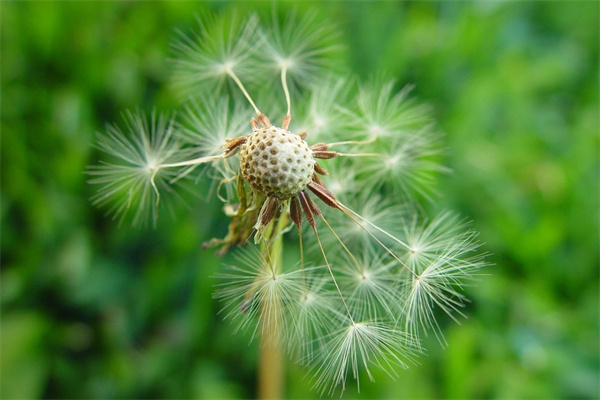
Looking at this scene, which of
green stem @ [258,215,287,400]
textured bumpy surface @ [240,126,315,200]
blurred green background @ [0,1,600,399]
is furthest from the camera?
blurred green background @ [0,1,600,399]

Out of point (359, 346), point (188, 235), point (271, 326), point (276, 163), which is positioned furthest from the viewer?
point (188, 235)

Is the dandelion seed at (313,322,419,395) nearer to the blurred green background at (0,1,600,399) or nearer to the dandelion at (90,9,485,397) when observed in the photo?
the dandelion at (90,9,485,397)

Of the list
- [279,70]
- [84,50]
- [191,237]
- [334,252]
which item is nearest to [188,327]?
[191,237]

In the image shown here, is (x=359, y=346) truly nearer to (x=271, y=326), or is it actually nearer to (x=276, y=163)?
(x=271, y=326)

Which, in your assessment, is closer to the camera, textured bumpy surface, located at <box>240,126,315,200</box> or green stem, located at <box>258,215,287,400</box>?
textured bumpy surface, located at <box>240,126,315,200</box>

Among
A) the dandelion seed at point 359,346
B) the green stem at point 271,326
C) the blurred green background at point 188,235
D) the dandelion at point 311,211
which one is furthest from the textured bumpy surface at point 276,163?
the blurred green background at point 188,235

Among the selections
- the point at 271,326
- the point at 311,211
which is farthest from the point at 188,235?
the point at 311,211

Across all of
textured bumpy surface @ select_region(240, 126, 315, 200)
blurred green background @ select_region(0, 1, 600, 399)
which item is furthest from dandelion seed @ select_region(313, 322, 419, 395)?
blurred green background @ select_region(0, 1, 600, 399)

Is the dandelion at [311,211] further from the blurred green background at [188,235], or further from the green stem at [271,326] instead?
the blurred green background at [188,235]
